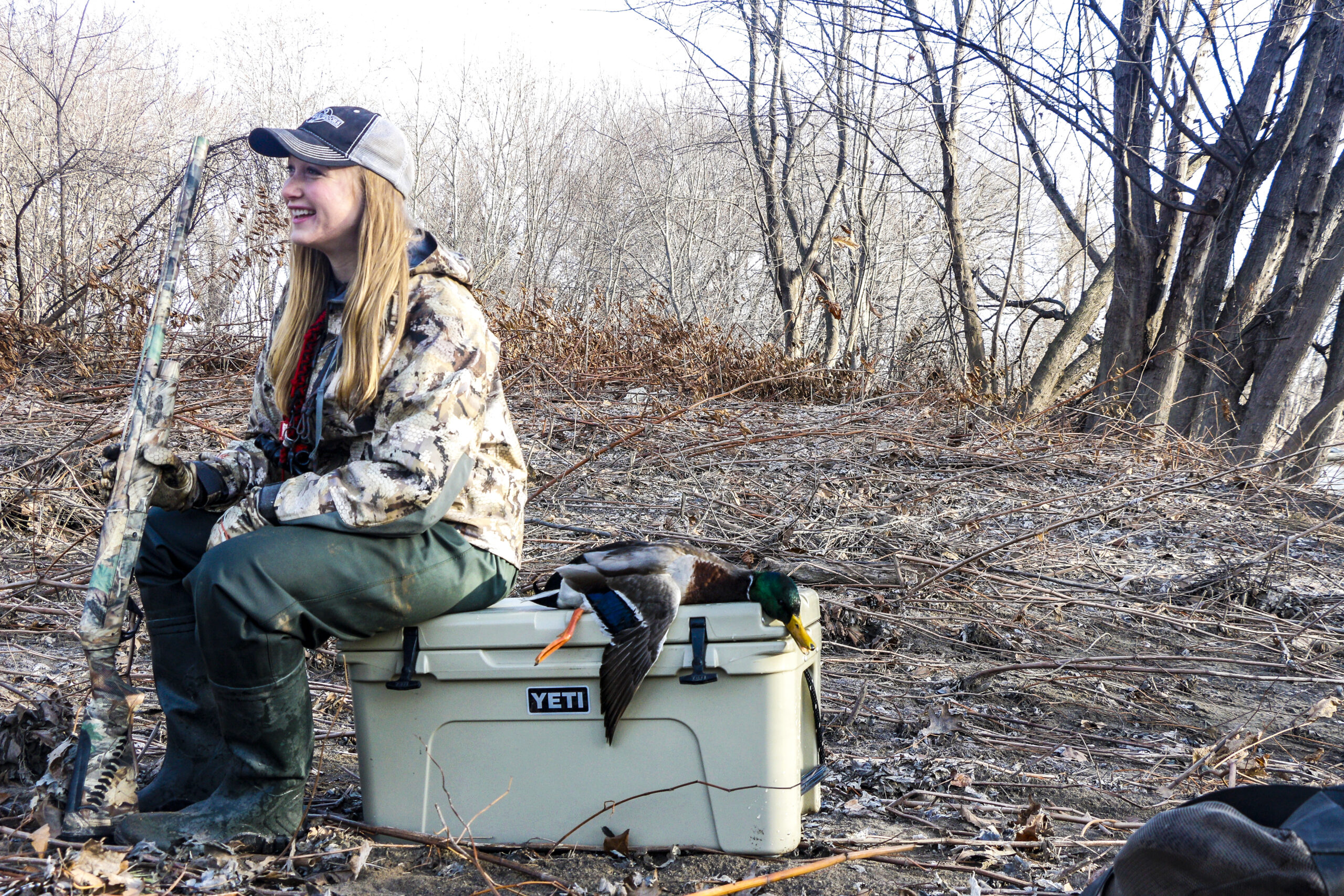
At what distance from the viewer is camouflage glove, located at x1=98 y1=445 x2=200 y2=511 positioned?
2.23 m

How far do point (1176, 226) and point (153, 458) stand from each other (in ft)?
25.8

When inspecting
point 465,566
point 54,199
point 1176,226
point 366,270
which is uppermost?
point 54,199

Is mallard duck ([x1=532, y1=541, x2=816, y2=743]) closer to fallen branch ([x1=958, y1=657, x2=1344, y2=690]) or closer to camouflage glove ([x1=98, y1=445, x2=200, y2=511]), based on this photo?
camouflage glove ([x1=98, y1=445, x2=200, y2=511])

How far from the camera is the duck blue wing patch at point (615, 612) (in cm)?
225

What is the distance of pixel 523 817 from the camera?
2340 mm

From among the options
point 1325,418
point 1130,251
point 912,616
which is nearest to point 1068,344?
point 1130,251

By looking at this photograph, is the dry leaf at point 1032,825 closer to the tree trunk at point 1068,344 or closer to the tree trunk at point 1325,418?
the tree trunk at point 1325,418

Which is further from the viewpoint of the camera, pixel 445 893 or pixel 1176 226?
pixel 1176 226

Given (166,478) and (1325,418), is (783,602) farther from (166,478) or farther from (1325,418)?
(1325,418)

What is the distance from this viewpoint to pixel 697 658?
2.24 meters

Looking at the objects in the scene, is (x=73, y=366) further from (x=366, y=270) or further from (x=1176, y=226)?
(x=1176, y=226)

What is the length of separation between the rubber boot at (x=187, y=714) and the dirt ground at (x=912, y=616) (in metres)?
0.26

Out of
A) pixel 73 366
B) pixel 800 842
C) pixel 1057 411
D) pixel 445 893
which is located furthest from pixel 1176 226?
pixel 73 366

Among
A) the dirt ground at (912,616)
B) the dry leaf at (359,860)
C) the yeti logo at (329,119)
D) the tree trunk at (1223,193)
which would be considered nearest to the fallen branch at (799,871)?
the dirt ground at (912,616)
